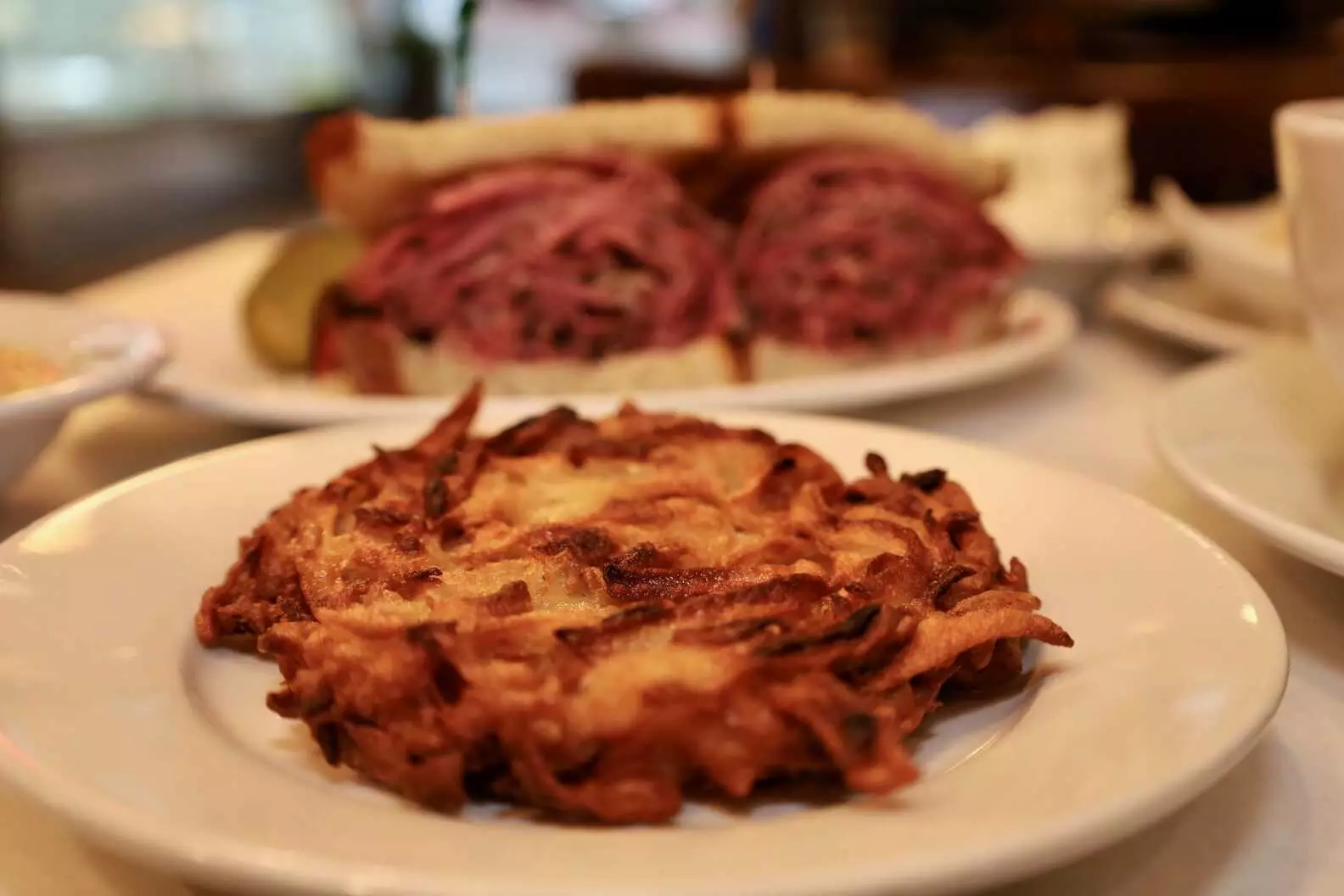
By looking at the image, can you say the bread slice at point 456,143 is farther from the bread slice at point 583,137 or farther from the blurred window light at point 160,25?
the blurred window light at point 160,25

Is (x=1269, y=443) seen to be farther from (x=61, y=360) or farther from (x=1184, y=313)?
(x=61, y=360)

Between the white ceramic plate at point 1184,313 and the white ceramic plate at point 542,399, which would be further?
the white ceramic plate at point 1184,313

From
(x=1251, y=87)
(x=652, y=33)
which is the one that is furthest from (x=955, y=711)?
(x=652, y=33)

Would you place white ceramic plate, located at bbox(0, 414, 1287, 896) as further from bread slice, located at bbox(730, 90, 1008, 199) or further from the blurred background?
the blurred background

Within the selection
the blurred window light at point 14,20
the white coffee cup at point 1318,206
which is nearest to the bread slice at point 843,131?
the white coffee cup at point 1318,206

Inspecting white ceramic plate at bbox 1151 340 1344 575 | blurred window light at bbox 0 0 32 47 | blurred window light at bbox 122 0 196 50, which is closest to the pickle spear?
white ceramic plate at bbox 1151 340 1344 575

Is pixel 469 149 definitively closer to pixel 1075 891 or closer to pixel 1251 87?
pixel 1075 891

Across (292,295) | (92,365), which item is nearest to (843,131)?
(292,295)
